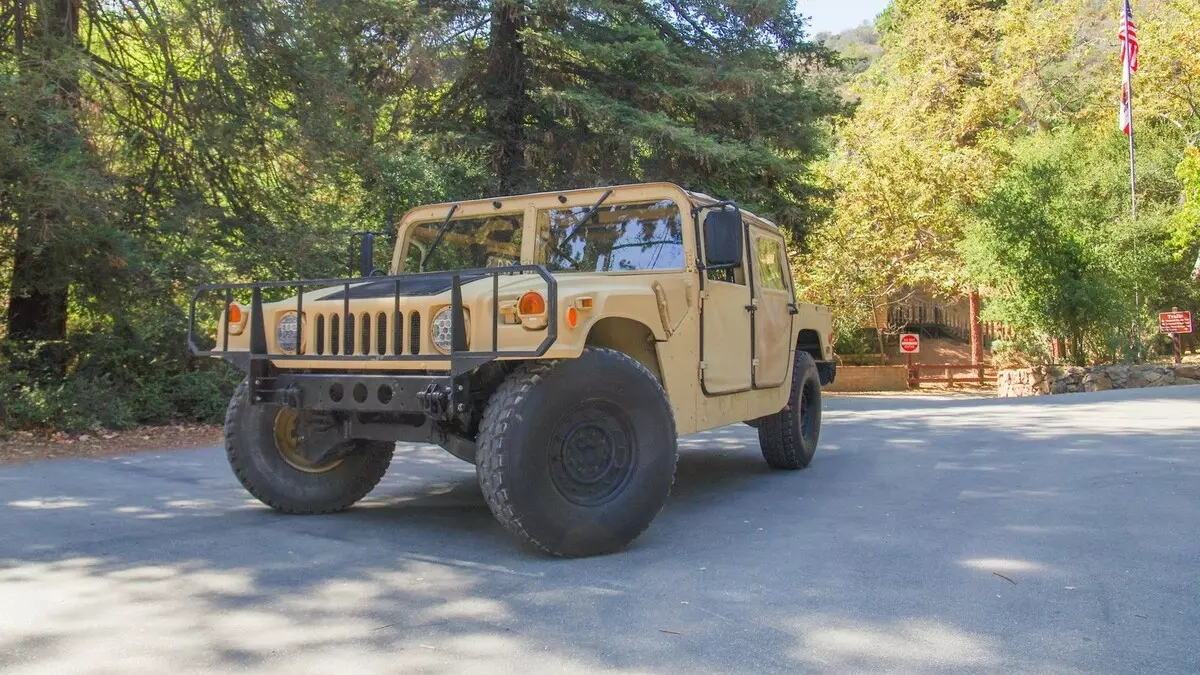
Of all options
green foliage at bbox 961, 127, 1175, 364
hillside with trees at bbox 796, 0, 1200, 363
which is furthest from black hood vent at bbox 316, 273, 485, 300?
green foliage at bbox 961, 127, 1175, 364

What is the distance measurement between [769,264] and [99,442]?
717 centimetres

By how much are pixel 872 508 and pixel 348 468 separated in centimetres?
335

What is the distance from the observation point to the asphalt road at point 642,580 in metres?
3.22

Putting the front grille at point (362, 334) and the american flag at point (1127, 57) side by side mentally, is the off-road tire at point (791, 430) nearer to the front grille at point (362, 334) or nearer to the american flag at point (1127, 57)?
the front grille at point (362, 334)

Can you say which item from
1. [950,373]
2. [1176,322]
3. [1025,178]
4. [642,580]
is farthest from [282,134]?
[950,373]

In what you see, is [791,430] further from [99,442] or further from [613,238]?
[99,442]

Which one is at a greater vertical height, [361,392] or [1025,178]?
[1025,178]

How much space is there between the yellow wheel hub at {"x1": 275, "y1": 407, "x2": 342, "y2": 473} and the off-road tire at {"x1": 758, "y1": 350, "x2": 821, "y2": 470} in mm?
3568

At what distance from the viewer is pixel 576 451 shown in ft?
15.2

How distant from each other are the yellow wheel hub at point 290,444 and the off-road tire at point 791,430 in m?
3.57

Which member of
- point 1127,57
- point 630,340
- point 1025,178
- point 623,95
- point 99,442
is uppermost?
point 1127,57

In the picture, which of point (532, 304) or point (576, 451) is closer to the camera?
point (532, 304)

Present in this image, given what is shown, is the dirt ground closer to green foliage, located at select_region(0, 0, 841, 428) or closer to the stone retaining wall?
green foliage, located at select_region(0, 0, 841, 428)

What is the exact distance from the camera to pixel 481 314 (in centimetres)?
445
